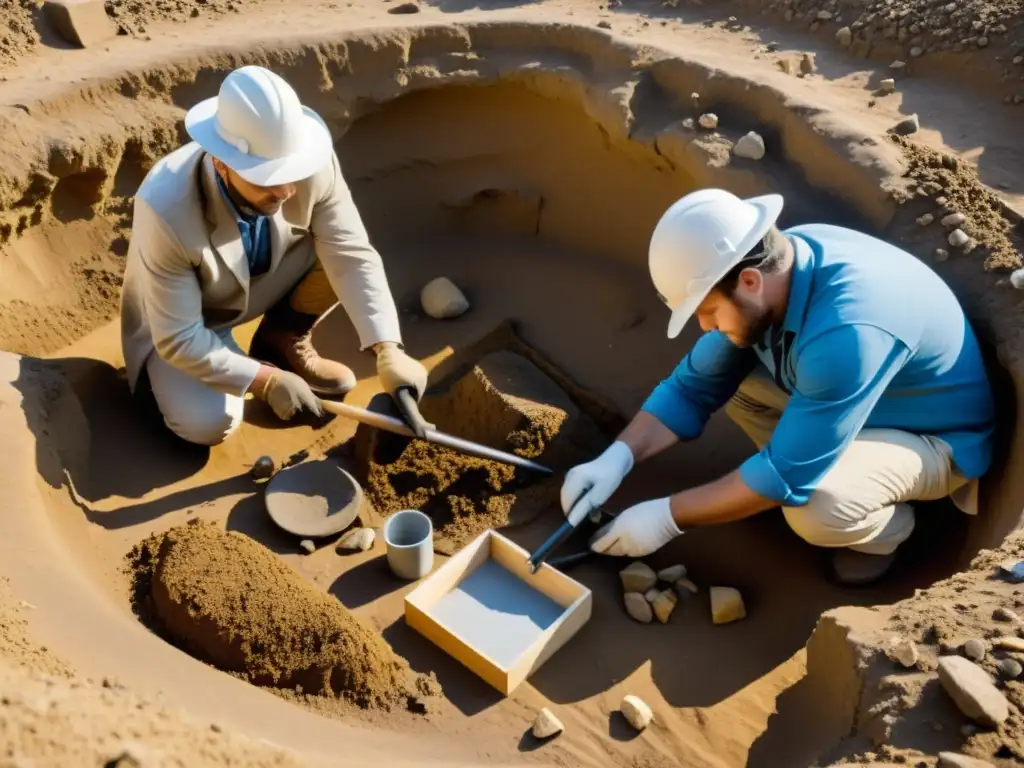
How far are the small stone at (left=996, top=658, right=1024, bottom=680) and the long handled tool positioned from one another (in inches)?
73.3

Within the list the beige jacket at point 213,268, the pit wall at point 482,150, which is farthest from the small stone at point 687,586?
the beige jacket at point 213,268

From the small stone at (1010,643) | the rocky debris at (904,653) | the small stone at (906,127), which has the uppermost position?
the small stone at (906,127)

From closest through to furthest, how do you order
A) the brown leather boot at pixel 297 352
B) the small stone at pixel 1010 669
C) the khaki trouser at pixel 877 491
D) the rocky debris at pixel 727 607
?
the small stone at pixel 1010 669
the khaki trouser at pixel 877 491
the rocky debris at pixel 727 607
the brown leather boot at pixel 297 352

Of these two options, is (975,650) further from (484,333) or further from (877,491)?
(484,333)

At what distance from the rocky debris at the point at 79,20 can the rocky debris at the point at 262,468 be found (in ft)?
7.79

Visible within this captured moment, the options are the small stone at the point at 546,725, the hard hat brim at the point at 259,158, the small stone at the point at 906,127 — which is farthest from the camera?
the small stone at the point at 906,127

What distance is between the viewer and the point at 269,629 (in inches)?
111

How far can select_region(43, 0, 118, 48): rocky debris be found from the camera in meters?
4.45

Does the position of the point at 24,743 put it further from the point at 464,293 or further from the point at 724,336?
the point at 464,293

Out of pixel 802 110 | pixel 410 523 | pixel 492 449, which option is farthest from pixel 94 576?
pixel 802 110

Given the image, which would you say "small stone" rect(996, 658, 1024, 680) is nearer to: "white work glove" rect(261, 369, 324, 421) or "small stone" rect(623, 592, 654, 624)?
"small stone" rect(623, 592, 654, 624)

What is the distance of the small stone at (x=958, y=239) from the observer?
332cm

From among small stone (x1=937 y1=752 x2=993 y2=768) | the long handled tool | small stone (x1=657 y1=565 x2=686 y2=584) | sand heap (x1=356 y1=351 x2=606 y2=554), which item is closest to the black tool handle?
the long handled tool

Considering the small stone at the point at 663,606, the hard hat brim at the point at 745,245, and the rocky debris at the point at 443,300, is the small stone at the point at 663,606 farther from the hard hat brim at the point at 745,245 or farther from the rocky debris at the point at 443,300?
the rocky debris at the point at 443,300
